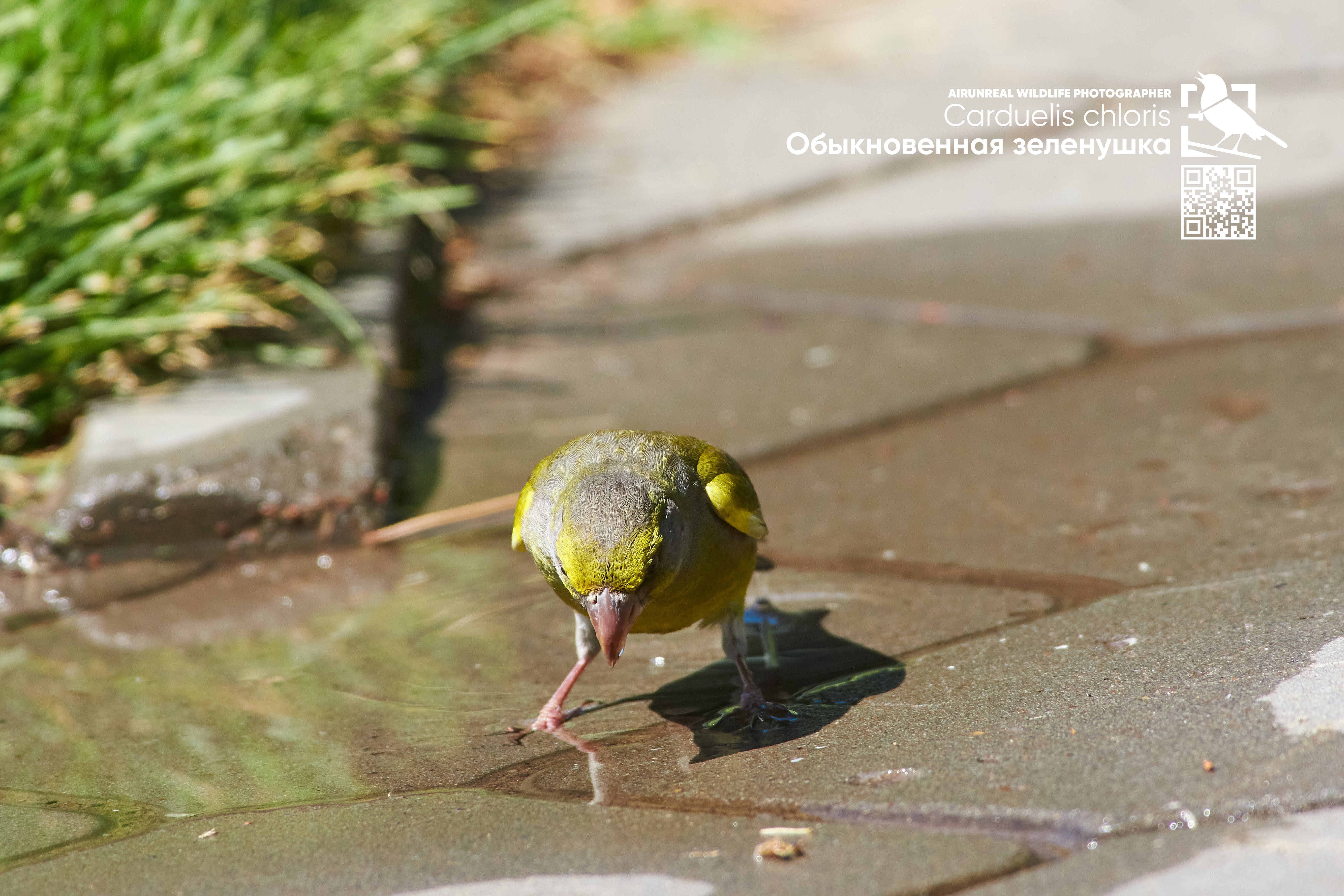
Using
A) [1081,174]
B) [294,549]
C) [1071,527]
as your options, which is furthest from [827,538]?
[1081,174]

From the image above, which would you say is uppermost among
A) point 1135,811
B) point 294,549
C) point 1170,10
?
point 1170,10

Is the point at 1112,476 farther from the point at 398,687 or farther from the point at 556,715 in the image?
the point at 398,687

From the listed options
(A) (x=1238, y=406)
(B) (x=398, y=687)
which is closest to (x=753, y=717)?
(B) (x=398, y=687)

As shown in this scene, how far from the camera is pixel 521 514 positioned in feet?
9.09

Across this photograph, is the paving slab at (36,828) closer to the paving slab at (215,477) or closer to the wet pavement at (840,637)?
the wet pavement at (840,637)

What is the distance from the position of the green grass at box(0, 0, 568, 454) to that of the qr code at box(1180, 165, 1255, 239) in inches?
122

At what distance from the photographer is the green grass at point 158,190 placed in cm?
405

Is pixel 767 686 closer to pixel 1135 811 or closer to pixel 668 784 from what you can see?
pixel 668 784

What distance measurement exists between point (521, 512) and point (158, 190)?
2.19 m

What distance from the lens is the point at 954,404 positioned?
14.0 feet

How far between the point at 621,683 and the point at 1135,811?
4.22ft

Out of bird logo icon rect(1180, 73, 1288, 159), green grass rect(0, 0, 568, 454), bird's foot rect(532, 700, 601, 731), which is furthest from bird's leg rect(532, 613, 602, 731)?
bird logo icon rect(1180, 73, 1288, 159)

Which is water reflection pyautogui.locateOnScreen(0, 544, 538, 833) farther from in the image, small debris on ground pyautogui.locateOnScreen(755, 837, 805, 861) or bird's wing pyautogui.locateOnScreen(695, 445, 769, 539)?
small debris on ground pyautogui.locateOnScreen(755, 837, 805, 861)

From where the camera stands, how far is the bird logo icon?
6254 mm
